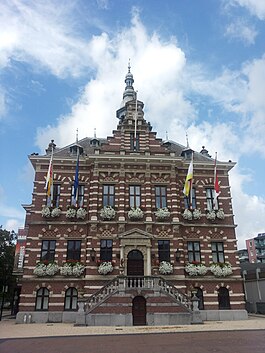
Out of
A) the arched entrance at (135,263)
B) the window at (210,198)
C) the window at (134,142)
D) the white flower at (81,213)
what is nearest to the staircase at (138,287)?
the arched entrance at (135,263)

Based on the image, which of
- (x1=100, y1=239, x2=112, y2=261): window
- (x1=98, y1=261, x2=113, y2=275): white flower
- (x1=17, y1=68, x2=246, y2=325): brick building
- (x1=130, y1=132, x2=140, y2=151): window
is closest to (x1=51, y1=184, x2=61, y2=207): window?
(x1=17, y1=68, x2=246, y2=325): brick building

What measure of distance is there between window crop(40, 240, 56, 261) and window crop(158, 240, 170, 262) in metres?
8.68

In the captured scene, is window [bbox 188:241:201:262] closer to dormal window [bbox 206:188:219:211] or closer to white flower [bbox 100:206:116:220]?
dormal window [bbox 206:188:219:211]

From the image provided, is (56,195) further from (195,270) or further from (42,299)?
(195,270)

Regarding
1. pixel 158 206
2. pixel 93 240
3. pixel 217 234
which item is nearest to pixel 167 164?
pixel 158 206

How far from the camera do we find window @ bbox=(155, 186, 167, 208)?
85.6ft

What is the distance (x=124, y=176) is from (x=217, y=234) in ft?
31.1

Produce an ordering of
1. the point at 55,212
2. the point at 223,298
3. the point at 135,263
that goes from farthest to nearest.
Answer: the point at 55,212 → the point at 223,298 → the point at 135,263

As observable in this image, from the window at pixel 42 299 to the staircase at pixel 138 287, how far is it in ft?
14.9

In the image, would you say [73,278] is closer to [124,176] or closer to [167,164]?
[124,176]

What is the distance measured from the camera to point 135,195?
26000mm

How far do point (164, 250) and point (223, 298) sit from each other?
6.13 metres

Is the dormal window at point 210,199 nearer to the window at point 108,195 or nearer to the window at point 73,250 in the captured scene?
the window at point 108,195

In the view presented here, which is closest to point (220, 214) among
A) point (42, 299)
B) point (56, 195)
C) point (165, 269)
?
point (165, 269)
